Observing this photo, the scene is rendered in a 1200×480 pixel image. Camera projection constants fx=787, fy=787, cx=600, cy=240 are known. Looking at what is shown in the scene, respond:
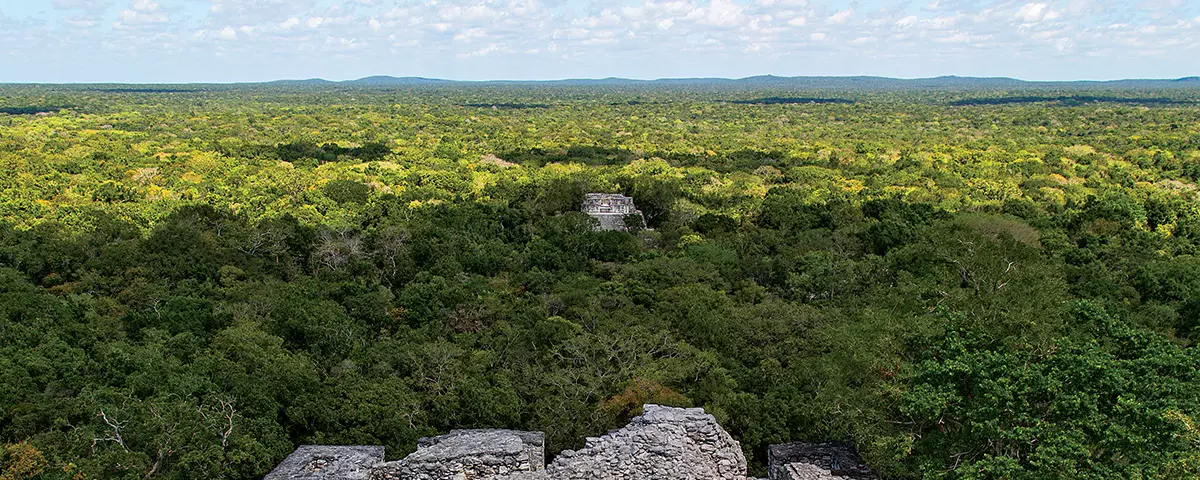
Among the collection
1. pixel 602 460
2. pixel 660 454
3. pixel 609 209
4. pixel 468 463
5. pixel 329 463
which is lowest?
pixel 609 209

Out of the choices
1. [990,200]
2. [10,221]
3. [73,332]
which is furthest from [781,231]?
[10,221]

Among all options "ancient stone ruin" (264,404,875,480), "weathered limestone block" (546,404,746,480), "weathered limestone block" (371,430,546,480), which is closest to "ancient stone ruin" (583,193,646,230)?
"weathered limestone block" (546,404,746,480)

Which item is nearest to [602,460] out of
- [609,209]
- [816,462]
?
[816,462]

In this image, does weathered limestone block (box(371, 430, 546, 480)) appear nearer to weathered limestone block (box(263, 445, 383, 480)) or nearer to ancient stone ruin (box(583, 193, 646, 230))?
weathered limestone block (box(263, 445, 383, 480))

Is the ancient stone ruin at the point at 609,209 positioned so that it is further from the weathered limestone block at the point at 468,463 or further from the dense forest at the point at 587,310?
the weathered limestone block at the point at 468,463

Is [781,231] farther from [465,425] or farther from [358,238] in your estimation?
[465,425]

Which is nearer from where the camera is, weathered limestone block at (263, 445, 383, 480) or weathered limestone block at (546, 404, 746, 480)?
weathered limestone block at (546, 404, 746, 480)

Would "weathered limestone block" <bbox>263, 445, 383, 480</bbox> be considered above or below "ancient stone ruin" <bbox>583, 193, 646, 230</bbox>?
above

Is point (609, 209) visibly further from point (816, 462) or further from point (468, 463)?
point (468, 463)
